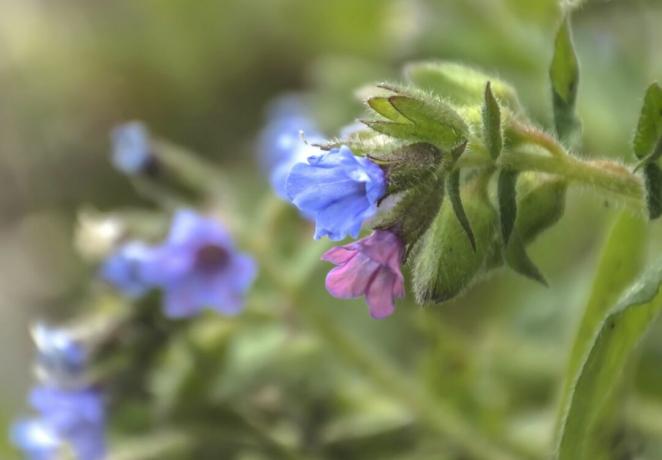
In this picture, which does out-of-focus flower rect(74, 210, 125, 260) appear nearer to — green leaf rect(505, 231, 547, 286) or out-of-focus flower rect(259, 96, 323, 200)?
out-of-focus flower rect(259, 96, 323, 200)

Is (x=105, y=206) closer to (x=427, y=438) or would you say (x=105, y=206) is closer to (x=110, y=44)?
(x=110, y=44)

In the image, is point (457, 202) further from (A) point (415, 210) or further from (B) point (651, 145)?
(B) point (651, 145)

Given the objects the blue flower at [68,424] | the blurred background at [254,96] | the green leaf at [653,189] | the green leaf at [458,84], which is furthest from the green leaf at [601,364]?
the blue flower at [68,424]

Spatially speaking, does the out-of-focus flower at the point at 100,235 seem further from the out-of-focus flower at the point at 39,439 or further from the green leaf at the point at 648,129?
the green leaf at the point at 648,129

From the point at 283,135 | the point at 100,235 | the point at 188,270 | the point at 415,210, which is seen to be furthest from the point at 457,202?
the point at 100,235

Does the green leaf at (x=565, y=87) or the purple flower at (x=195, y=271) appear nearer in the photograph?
the green leaf at (x=565, y=87)

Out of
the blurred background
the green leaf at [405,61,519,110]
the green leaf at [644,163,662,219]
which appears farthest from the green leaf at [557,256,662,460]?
the blurred background
